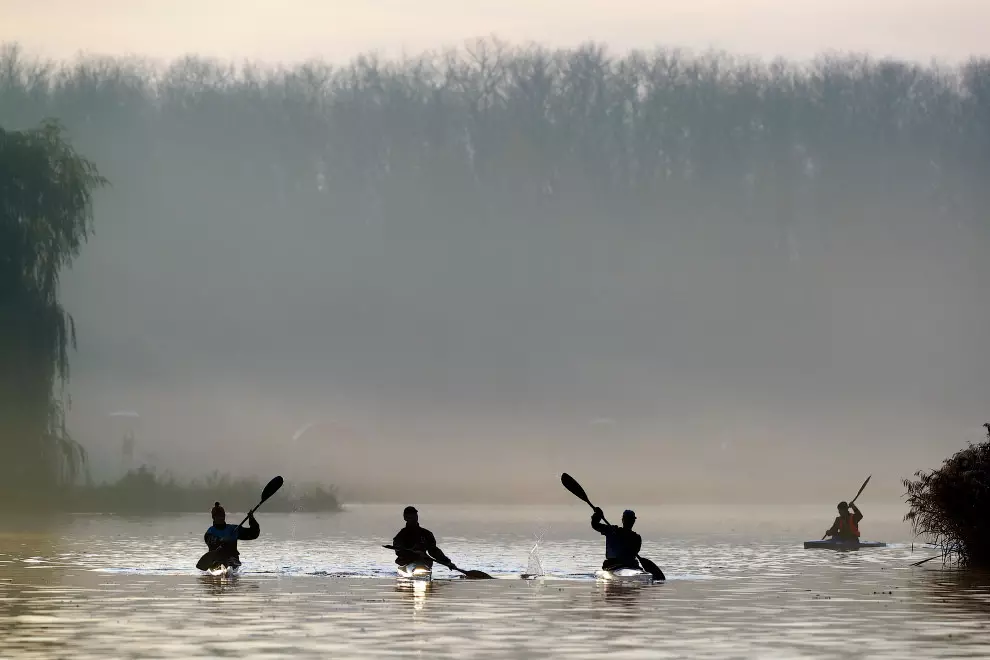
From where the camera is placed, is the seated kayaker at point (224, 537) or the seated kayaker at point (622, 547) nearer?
the seated kayaker at point (622, 547)

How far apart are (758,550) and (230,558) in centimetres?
2467

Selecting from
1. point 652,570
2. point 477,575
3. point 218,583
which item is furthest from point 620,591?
point 218,583

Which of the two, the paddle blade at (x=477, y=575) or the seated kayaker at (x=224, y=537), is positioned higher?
the seated kayaker at (x=224, y=537)

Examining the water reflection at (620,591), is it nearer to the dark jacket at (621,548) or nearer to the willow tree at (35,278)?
the dark jacket at (621,548)

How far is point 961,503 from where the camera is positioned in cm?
3903

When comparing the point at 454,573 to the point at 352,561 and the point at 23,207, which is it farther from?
the point at 23,207

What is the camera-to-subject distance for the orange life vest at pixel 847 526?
184ft

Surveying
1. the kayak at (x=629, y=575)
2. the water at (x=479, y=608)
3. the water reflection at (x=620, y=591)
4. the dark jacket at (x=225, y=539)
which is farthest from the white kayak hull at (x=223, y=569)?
the kayak at (x=629, y=575)

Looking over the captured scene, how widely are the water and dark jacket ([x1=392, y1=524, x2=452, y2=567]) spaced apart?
3.00 ft

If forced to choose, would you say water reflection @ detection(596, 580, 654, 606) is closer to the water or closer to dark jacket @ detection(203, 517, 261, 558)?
the water

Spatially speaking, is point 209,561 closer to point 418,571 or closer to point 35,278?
point 418,571

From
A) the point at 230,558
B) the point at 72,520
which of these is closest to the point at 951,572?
the point at 230,558

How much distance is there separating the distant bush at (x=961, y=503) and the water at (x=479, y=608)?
909 mm

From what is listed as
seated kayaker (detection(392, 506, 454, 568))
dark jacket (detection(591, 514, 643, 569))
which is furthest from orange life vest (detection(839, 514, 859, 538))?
seated kayaker (detection(392, 506, 454, 568))
